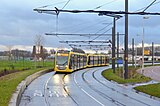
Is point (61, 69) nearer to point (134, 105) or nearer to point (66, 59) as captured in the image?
point (66, 59)

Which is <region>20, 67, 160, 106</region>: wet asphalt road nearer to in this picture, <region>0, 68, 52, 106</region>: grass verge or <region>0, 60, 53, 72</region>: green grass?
<region>0, 68, 52, 106</region>: grass verge

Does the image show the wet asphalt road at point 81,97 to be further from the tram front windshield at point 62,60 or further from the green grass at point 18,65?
the green grass at point 18,65

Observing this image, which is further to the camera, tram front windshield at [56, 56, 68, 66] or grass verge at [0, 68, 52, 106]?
tram front windshield at [56, 56, 68, 66]

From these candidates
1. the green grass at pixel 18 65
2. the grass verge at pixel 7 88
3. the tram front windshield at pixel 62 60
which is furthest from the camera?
the green grass at pixel 18 65

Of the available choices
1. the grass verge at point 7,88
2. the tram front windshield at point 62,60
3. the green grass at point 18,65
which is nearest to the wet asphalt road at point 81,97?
the grass verge at point 7,88

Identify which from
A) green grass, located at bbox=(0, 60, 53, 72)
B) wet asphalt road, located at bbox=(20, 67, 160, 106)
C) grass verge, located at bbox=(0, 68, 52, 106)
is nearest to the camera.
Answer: grass verge, located at bbox=(0, 68, 52, 106)

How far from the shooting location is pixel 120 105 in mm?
20422

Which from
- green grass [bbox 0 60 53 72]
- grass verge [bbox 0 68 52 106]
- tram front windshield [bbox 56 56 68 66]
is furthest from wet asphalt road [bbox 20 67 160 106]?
green grass [bbox 0 60 53 72]

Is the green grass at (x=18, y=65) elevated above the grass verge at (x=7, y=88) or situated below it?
below

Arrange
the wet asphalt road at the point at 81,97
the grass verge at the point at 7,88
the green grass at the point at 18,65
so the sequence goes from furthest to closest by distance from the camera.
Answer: the green grass at the point at 18,65
the wet asphalt road at the point at 81,97
the grass verge at the point at 7,88

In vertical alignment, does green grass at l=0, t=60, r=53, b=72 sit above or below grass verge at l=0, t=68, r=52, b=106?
below

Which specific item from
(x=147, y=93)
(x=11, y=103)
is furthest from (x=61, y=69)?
→ (x=11, y=103)

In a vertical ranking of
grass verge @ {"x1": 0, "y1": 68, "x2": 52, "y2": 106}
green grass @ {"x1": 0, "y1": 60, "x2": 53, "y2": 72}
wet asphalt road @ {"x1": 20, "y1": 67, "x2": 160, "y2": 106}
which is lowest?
wet asphalt road @ {"x1": 20, "y1": 67, "x2": 160, "y2": 106}

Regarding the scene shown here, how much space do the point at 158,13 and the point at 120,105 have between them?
5611 mm
